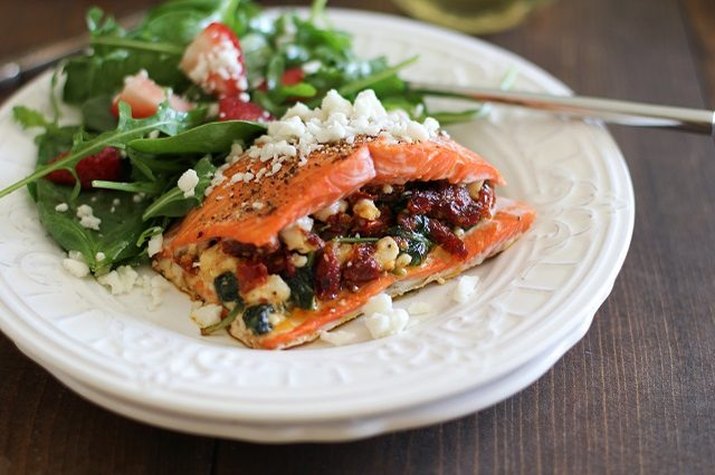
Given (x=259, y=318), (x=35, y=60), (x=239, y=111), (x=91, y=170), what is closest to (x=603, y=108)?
(x=239, y=111)

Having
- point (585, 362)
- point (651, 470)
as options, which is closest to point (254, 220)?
point (585, 362)

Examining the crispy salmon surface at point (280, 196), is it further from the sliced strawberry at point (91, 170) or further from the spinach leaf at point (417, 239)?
the sliced strawberry at point (91, 170)

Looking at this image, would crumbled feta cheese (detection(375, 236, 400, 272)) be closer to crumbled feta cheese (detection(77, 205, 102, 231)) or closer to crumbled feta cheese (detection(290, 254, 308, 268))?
crumbled feta cheese (detection(290, 254, 308, 268))

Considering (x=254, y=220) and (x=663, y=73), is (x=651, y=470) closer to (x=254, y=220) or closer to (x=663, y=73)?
(x=254, y=220)

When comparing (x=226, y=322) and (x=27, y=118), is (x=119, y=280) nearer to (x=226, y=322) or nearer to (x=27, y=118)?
(x=226, y=322)

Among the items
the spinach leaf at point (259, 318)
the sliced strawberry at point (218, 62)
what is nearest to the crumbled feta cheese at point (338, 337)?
the spinach leaf at point (259, 318)
